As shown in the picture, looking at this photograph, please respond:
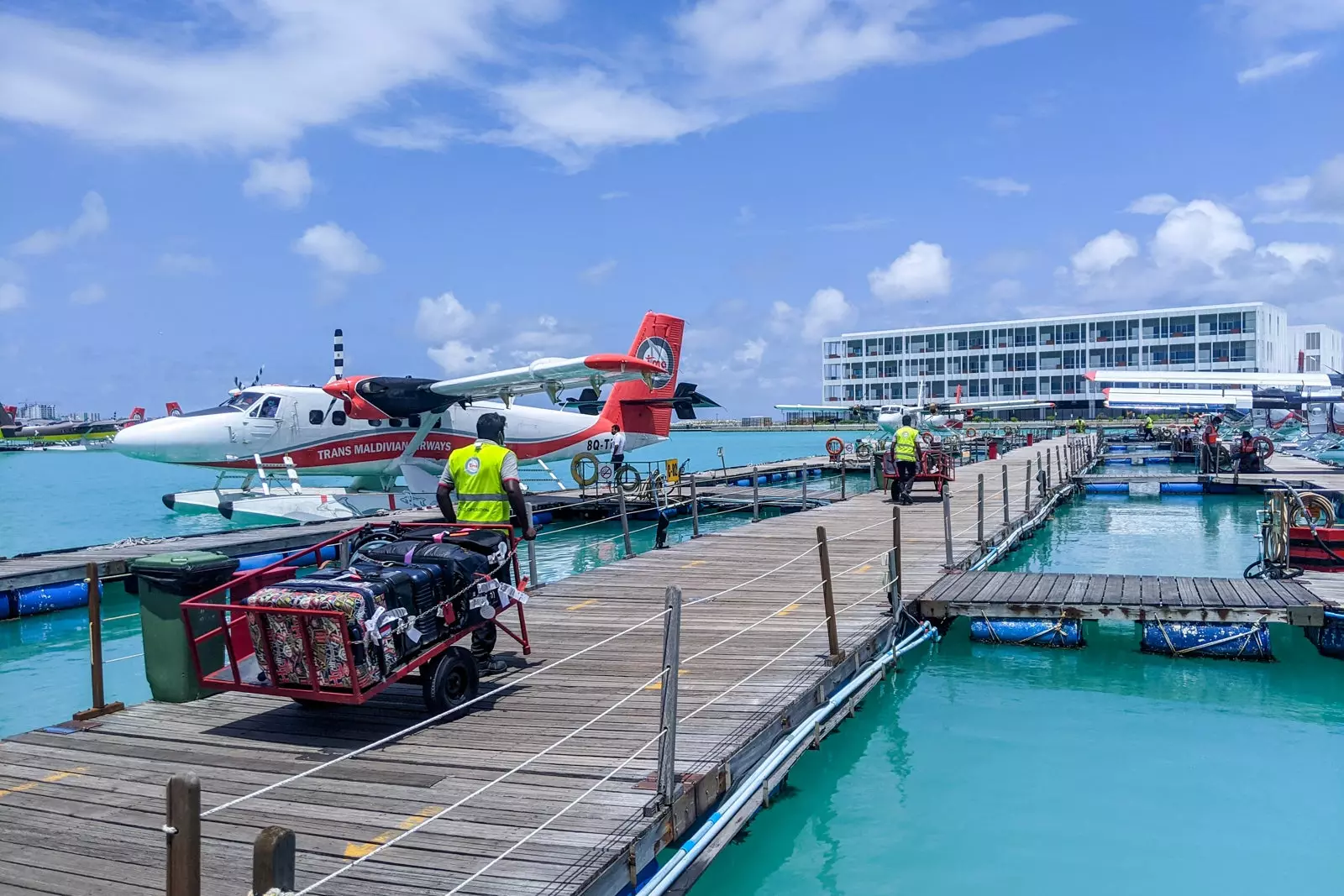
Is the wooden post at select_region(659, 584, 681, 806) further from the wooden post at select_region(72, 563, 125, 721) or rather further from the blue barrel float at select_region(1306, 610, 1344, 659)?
the blue barrel float at select_region(1306, 610, 1344, 659)

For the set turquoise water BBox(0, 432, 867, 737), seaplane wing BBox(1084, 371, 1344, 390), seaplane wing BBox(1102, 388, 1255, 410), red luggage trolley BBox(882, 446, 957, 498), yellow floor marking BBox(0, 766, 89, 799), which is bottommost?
turquoise water BBox(0, 432, 867, 737)

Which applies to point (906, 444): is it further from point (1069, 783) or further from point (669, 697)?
point (669, 697)

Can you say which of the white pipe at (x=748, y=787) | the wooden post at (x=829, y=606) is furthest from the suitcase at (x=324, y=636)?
the wooden post at (x=829, y=606)

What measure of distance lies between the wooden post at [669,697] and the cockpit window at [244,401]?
2079 cm

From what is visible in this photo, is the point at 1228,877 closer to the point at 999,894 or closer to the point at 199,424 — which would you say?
the point at 999,894

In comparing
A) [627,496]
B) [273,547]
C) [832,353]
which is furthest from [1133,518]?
[832,353]

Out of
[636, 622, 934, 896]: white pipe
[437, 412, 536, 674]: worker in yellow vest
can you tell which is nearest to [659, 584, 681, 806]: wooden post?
[636, 622, 934, 896]: white pipe

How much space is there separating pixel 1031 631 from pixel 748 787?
20.3 ft

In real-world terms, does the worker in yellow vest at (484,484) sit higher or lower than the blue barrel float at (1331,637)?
higher

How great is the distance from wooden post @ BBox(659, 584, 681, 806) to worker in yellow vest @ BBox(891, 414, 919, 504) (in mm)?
14857

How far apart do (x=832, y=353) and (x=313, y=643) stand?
110 m

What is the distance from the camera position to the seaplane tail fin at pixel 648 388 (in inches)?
1173

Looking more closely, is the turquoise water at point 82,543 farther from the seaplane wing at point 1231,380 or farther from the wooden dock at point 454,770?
the seaplane wing at point 1231,380

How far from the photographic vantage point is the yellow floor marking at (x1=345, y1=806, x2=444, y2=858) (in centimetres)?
441
